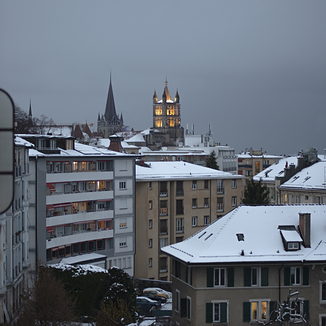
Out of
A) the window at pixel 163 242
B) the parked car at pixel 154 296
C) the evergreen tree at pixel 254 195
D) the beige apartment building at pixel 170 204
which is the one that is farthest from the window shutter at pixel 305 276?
the window at pixel 163 242

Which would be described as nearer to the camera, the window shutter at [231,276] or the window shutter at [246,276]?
the window shutter at [231,276]

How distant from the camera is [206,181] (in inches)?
2336

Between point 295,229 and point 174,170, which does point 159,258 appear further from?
point 295,229

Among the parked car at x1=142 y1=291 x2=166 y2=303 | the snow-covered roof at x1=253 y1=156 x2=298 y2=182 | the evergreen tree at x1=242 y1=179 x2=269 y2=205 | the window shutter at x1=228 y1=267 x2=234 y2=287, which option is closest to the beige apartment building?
the evergreen tree at x1=242 y1=179 x2=269 y2=205

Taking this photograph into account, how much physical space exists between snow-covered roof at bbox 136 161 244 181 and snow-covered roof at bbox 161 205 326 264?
73.1ft

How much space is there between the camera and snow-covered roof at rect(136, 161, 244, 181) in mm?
55562

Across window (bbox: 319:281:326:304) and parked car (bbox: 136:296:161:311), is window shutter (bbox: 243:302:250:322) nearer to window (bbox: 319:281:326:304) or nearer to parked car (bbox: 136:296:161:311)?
window (bbox: 319:281:326:304)

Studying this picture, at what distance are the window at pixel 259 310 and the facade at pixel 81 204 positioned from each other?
59.5ft

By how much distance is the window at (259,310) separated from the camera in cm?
2959

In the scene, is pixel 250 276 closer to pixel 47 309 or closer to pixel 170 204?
pixel 47 309

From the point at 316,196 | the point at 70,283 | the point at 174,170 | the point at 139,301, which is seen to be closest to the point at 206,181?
the point at 174,170

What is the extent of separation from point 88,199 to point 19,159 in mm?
12545

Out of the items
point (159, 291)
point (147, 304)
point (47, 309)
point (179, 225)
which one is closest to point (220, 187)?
point (179, 225)

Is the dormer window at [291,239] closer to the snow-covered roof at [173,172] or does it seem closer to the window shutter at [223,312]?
the window shutter at [223,312]
